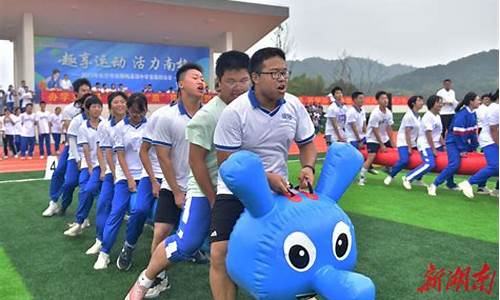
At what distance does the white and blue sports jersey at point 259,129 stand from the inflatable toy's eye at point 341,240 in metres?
0.47

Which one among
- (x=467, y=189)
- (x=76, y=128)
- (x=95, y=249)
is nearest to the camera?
(x=95, y=249)

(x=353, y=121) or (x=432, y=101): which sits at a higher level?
(x=432, y=101)

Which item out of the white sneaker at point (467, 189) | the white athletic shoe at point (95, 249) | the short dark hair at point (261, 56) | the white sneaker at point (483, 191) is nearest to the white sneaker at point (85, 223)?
the white athletic shoe at point (95, 249)

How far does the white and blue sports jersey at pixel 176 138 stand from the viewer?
3.66 metres

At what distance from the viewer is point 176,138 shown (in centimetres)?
369

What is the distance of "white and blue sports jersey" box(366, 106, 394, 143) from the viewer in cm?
871

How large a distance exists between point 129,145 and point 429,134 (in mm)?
5154

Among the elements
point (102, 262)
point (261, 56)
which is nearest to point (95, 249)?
point (102, 262)

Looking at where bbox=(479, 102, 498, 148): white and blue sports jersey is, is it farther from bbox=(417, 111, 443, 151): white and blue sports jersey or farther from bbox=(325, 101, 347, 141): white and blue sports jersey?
bbox=(325, 101, 347, 141): white and blue sports jersey

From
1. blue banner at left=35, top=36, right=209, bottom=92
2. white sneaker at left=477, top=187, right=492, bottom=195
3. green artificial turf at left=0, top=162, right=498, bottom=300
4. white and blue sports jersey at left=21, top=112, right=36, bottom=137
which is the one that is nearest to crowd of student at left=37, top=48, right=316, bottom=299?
green artificial turf at left=0, top=162, right=498, bottom=300

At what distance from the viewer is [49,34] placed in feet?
76.5

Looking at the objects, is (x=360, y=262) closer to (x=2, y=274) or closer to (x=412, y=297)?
(x=412, y=297)

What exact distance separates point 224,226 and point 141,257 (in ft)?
7.66

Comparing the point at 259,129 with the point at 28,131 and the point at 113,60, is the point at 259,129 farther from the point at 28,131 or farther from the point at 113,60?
the point at 113,60
